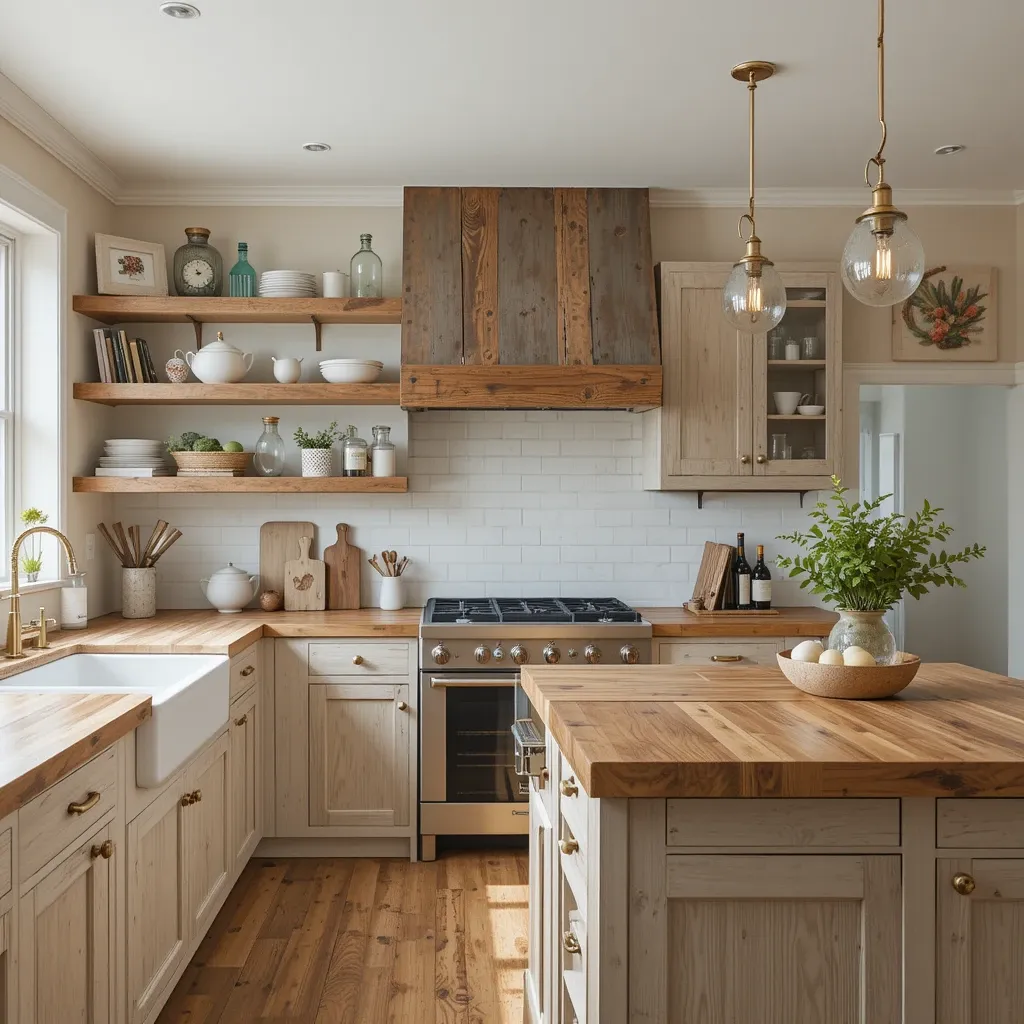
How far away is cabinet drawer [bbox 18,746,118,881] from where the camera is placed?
1893 millimetres

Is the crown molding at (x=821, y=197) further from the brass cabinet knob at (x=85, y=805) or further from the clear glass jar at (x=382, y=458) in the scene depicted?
the brass cabinet knob at (x=85, y=805)

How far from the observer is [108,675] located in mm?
3465

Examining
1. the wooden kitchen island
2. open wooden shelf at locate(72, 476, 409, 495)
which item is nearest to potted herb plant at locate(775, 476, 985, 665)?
the wooden kitchen island

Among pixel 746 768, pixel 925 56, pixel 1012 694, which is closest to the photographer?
pixel 746 768

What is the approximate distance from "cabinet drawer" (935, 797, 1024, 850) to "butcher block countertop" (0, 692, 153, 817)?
1.63 metres

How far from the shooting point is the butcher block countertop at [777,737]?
65.3 inches

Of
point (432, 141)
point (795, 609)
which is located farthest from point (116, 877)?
point (795, 609)

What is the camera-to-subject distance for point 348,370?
14.0 feet

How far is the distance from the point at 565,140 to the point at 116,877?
2959 millimetres

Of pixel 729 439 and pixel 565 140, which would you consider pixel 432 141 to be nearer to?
pixel 565 140

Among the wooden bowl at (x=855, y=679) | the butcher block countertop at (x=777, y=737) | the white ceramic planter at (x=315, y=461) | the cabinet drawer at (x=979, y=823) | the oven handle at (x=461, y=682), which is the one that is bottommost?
the oven handle at (x=461, y=682)

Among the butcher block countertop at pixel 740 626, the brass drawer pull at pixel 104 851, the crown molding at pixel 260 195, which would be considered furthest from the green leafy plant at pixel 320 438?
the brass drawer pull at pixel 104 851

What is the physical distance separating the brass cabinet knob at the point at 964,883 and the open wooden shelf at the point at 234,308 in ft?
10.3

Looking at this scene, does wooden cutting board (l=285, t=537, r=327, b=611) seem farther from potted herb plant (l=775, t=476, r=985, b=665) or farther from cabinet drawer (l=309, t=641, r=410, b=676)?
potted herb plant (l=775, t=476, r=985, b=665)
